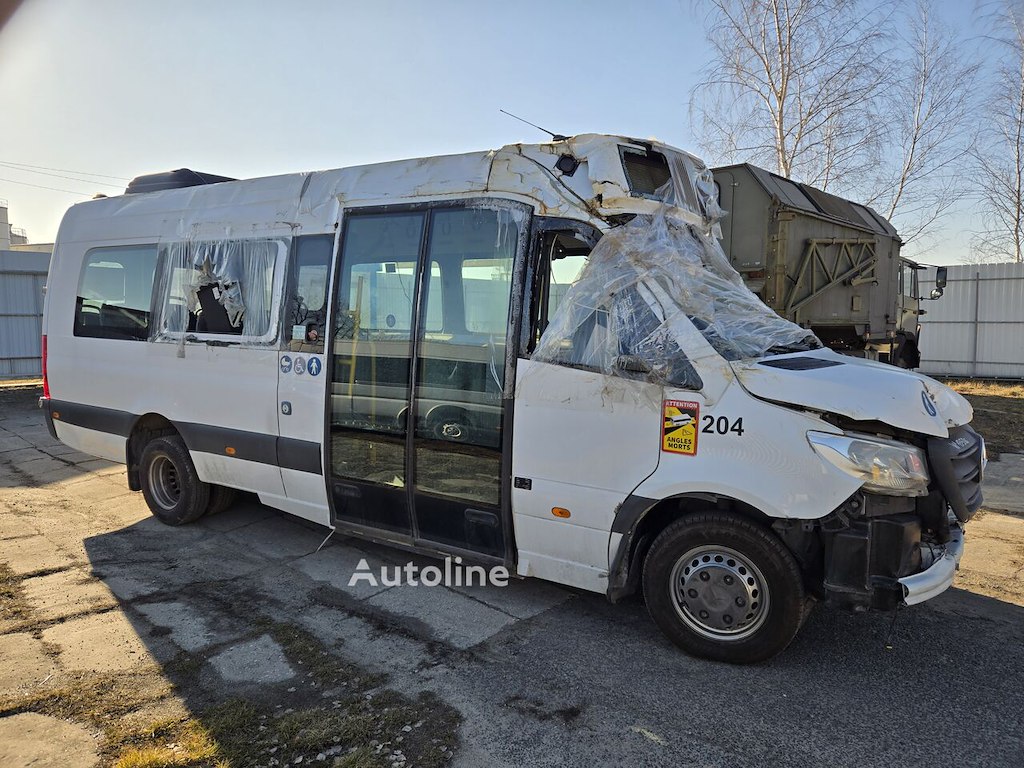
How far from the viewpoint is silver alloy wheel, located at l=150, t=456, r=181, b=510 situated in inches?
246

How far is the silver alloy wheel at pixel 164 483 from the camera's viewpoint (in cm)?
625

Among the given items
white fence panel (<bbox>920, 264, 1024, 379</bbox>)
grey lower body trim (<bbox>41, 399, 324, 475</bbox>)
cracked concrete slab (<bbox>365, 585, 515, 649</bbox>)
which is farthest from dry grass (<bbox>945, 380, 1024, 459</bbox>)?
grey lower body trim (<bbox>41, 399, 324, 475</bbox>)

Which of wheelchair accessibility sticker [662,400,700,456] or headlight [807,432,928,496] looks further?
wheelchair accessibility sticker [662,400,700,456]

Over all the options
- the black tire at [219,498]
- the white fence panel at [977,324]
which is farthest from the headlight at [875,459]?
the white fence panel at [977,324]

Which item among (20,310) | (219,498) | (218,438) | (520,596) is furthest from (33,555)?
(20,310)

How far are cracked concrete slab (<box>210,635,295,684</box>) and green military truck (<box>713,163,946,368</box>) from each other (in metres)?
7.50

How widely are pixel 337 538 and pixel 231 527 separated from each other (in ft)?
3.47

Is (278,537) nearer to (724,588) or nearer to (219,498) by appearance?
(219,498)

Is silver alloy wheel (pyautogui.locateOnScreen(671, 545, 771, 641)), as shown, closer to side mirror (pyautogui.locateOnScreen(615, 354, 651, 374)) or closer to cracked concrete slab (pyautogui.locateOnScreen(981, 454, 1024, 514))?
side mirror (pyautogui.locateOnScreen(615, 354, 651, 374))

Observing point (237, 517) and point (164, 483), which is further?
point (237, 517)

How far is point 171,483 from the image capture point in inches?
247

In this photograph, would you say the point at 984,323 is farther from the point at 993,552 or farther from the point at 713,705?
the point at 713,705

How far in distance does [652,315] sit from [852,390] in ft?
3.45

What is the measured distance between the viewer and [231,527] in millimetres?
6191
